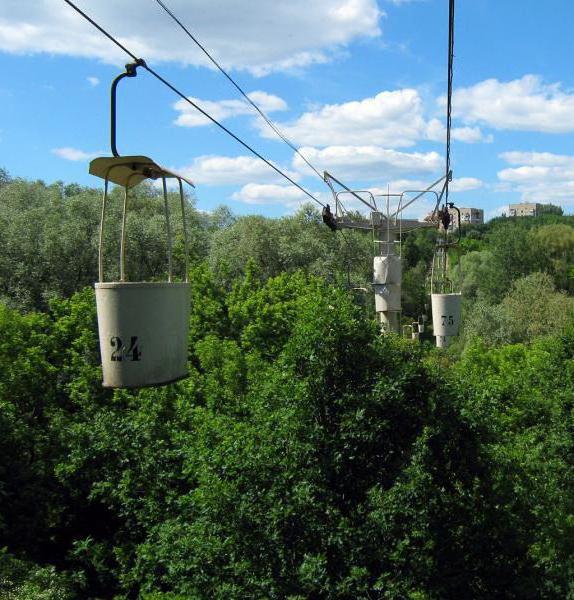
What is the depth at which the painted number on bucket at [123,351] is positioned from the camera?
5.28 metres

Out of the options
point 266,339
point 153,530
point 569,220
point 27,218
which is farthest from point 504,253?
point 153,530

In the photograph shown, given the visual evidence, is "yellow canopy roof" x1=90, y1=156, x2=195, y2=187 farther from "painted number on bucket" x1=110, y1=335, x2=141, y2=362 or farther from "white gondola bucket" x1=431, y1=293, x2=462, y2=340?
"white gondola bucket" x1=431, y1=293, x2=462, y2=340

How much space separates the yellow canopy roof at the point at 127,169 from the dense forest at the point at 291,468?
194 inches

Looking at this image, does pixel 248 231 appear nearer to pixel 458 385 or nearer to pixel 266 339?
pixel 266 339

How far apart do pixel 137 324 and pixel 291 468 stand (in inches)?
196

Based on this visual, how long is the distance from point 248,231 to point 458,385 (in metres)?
30.4

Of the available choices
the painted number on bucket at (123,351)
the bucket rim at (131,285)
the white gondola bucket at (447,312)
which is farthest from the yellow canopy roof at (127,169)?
the white gondola bucket at (447,312)

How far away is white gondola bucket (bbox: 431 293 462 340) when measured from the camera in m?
13.3

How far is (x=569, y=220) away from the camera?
90.3 m

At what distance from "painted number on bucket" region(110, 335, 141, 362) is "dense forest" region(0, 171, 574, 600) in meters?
4.53

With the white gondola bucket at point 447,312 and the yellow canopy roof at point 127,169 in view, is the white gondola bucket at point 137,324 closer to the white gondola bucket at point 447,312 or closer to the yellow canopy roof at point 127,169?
the yellow canopy roof at point 127,169

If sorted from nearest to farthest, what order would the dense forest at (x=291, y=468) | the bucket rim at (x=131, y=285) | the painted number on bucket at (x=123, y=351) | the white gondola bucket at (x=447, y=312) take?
the bucket rim at (x=131, y=285), the painted number on bucket at (x=123, y=351), the dense forest at (x=291, y=468), the white gondola bucket at (x=447, y=312)

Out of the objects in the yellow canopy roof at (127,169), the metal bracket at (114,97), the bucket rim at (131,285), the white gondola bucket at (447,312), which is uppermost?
the metal bracket at (114,97)

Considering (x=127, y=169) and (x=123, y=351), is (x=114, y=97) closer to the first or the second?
(x=127, y=169)
